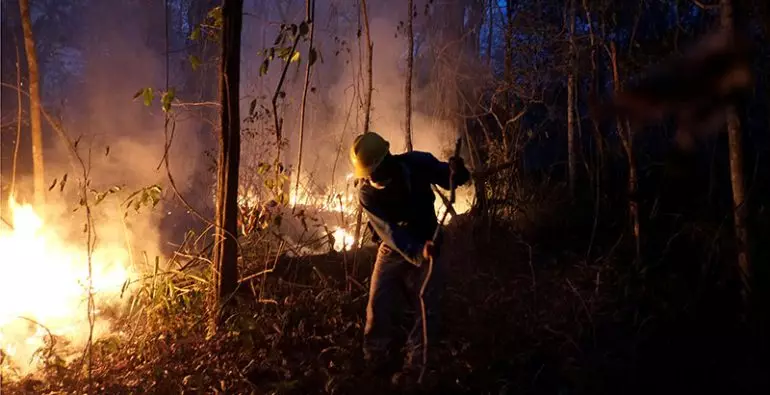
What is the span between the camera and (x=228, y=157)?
462cm

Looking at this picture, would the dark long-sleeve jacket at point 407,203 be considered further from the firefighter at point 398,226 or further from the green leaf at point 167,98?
the green leaf at point 167,98

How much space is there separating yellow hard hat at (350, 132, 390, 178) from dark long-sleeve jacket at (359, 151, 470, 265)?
154 millimetres

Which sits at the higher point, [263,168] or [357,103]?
[357,103]

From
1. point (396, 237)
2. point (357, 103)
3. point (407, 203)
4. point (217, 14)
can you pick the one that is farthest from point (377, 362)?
point (357, 103)

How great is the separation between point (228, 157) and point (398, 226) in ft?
5.54

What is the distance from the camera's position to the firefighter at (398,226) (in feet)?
12.6

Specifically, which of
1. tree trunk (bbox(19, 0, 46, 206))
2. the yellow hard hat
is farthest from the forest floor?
tree trunk (bbox(19, 0, 46, 206))

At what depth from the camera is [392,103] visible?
12.4 m

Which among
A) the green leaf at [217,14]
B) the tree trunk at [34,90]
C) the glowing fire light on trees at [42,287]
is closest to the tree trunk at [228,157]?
the green leaf at [217,14]

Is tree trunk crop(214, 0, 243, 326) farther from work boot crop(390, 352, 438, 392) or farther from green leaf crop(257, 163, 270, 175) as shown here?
work boot crop(390, 352, 438, 392)

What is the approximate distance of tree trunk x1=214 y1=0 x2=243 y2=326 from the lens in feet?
14.9

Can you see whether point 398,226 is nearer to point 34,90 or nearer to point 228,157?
point 228,157

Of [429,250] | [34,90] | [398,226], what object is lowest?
[429,250]

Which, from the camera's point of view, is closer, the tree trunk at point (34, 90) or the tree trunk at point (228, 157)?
the tree trunk at point (228, 157)
